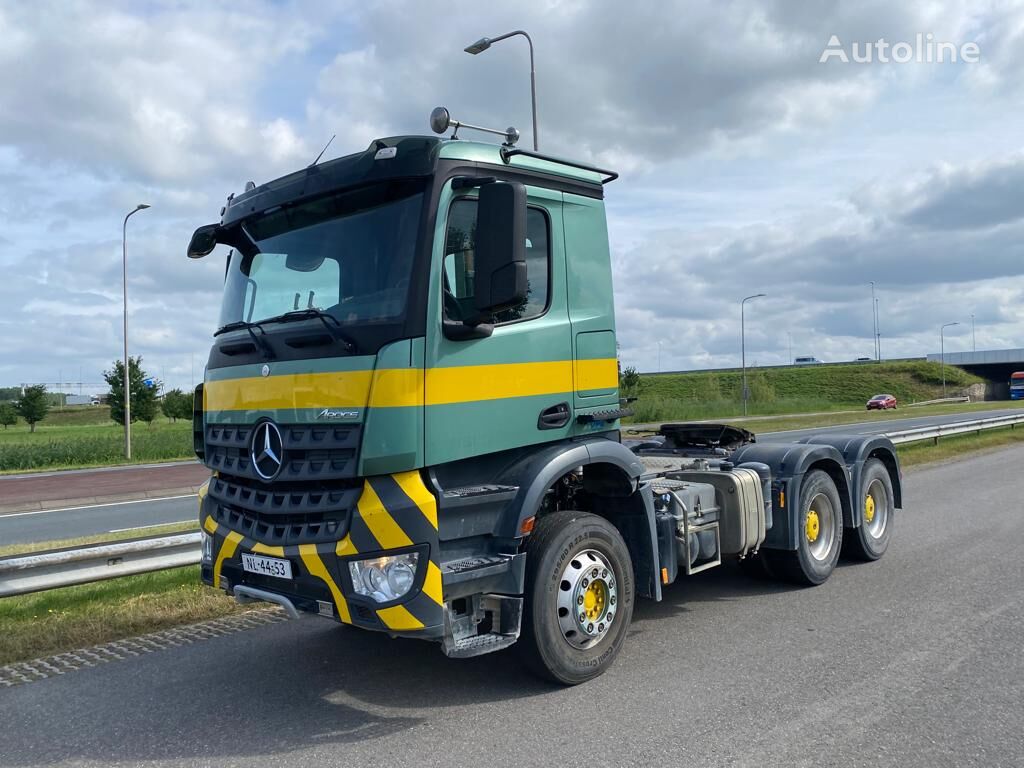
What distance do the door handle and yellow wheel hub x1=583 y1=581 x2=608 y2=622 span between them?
3.04 ft

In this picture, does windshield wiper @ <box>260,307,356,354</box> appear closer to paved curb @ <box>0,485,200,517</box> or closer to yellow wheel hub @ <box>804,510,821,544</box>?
yellow wheel hub @ <box>804,510,821,544</box>

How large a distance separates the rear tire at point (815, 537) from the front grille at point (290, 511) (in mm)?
3988

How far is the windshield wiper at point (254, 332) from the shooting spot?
14.5 ft

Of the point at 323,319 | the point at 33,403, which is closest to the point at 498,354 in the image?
the point at 323,319

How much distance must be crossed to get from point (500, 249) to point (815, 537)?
439 cm

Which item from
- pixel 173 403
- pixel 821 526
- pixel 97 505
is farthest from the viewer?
pixel 173 403

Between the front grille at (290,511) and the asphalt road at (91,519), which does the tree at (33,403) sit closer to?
the asphalt road at (91,519)

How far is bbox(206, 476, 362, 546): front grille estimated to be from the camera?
4027mm

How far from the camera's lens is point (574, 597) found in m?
4.58

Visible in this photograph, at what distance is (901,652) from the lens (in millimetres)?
4891

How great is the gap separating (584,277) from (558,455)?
44.5 inches

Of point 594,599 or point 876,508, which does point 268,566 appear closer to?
point 594,599

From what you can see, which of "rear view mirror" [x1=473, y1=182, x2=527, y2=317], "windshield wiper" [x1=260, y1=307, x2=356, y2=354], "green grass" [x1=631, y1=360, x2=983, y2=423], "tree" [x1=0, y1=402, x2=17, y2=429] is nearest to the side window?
"rear view mirror" [x1=473, y1=182, x2=527, y2=317]

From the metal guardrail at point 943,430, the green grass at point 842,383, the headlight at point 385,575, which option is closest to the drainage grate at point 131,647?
the headlight at point 385,575
